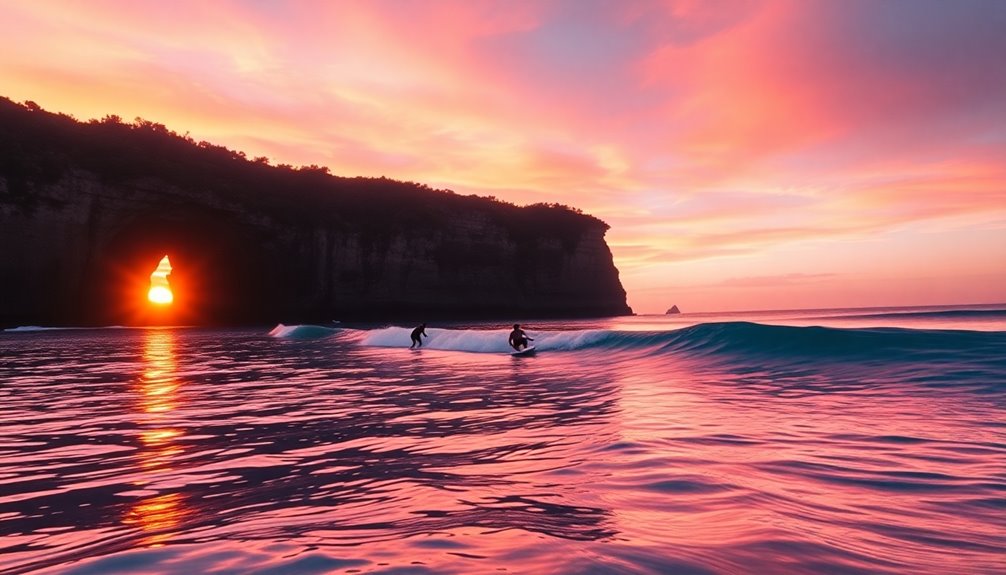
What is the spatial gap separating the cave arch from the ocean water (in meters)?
53.6

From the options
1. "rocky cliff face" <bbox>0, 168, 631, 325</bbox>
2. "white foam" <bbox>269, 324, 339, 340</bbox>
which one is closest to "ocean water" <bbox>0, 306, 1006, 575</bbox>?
"white foam" <bbox>269, 324, 339, 340</bbox>

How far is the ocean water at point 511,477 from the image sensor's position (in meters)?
2.98

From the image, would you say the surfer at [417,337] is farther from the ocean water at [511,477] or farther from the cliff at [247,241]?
the cliff at [247,241]

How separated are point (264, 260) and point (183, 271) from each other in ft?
34.4

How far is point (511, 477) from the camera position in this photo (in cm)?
458

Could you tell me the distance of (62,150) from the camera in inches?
1978

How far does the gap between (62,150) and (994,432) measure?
66.3 meters

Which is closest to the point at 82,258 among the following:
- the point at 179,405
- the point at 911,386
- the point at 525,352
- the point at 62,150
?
the point at 62,150

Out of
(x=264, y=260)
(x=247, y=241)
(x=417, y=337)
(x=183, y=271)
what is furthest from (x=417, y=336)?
(x=183, y=271)

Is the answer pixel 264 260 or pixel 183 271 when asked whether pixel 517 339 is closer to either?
pixel 264 260

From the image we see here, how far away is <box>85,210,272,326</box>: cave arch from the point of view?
5559cm

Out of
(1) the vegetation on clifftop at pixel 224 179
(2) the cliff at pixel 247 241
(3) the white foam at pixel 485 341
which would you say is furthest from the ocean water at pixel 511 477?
(1) the vegetation on clifftop at pixel 224 179

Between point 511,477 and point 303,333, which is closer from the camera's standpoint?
point 511,477

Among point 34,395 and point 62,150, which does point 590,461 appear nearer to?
point 34,395
